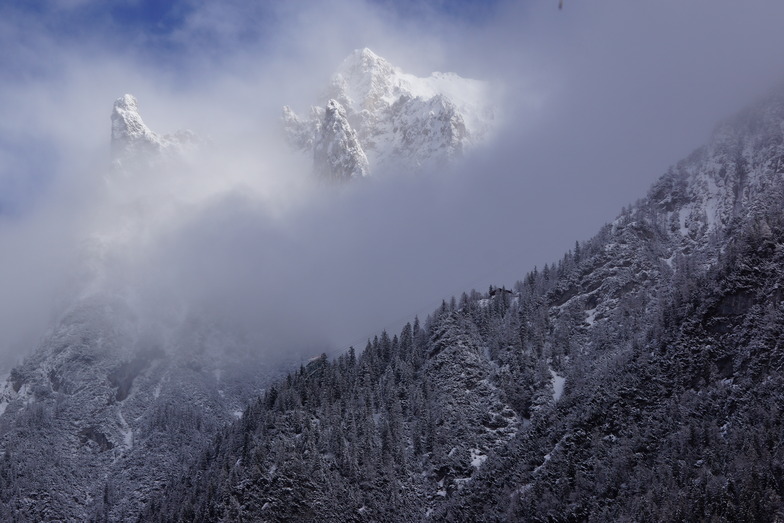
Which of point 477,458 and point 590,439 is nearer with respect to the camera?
point 590,439

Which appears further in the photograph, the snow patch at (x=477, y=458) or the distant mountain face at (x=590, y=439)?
the snow patch at (x=477, y=458)

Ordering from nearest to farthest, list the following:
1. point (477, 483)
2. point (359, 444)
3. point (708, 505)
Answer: point (708, 505) → point (477, 483) → point (359, 444)

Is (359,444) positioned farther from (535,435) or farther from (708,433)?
(708,433)

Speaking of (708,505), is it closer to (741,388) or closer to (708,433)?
(708,433)

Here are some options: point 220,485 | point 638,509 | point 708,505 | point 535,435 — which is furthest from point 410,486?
point 708,505

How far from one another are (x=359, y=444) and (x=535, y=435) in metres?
39.1

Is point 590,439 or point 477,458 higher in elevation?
point 477,458

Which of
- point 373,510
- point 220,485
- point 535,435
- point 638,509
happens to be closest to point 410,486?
point 373,510

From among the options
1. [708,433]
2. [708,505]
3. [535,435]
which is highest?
[535,435]

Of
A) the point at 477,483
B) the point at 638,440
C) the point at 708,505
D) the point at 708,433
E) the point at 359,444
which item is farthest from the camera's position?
the point at 359,444

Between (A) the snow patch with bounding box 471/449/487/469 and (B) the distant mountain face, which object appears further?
(A) the snow patch with bounding box 471/449/487/469

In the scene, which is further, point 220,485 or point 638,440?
point 220,485

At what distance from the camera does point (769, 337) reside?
172750 mm

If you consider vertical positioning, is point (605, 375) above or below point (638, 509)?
above
